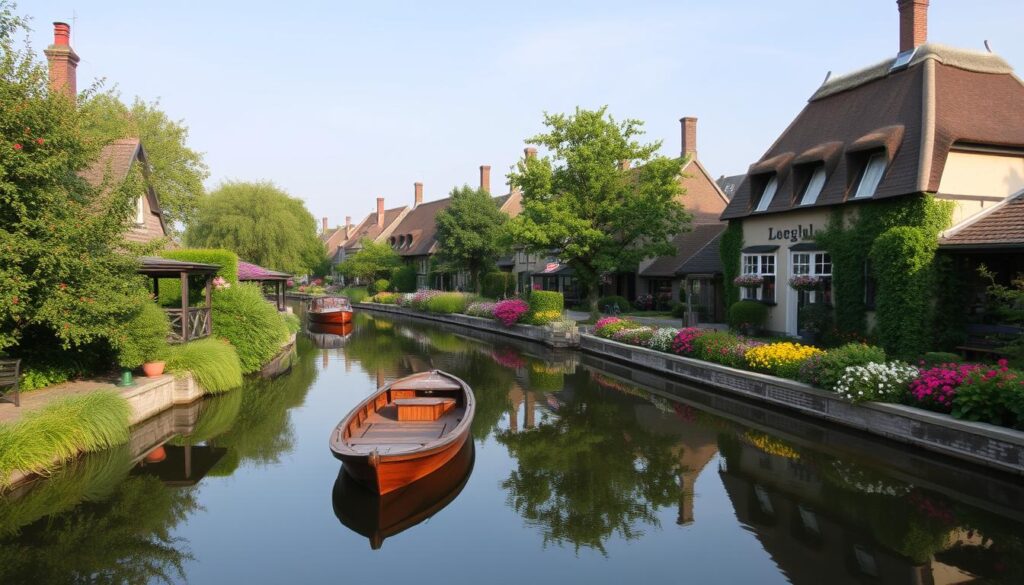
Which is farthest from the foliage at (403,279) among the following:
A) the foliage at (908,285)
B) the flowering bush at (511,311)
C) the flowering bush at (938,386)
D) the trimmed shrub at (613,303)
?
the flowering bush at (938,386)

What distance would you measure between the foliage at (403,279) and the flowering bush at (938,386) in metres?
46.8

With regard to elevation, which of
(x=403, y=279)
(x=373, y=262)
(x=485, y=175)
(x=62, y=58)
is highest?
(x=485, y=175)

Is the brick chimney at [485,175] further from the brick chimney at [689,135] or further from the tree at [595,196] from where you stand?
the tree at [595,196]

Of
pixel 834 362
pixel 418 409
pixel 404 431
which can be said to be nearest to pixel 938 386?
pixel 834 362

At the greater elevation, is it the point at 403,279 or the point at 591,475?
the point at 403,279

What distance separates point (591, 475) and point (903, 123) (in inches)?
549

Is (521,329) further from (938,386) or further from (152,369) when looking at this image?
(938,386)

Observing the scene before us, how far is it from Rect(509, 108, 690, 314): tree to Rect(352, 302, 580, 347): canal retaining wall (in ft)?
11.0

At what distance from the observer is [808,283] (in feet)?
62.8

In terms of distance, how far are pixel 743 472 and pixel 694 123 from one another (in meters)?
29.4

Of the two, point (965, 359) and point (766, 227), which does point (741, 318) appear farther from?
point (965, 359)

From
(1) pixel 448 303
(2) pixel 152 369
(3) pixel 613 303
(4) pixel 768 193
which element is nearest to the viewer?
(2) pixel 152 369

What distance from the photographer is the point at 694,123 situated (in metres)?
36.6

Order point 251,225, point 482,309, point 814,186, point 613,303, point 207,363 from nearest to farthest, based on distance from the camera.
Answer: point 207,363, point 814,186, point 613,303, point 482,309, point 251,225
